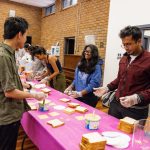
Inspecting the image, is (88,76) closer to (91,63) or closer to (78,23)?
(91,63)

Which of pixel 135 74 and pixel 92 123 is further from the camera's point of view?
pixel 135 74

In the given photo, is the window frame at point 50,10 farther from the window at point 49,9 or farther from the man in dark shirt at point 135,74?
the man in dark shirt at point 135,74

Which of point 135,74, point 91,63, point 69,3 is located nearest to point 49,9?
point 69,3

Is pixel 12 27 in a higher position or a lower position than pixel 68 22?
lower

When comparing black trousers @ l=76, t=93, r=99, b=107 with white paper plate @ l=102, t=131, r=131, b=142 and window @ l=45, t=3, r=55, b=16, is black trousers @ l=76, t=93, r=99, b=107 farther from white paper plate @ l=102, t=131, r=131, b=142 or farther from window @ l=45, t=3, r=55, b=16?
window @ l=45, t=3, r=55, b=16

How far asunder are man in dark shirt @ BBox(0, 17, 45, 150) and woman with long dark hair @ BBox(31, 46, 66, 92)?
173cm

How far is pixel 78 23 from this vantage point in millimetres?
6113

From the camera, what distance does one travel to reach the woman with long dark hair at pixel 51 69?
10.5ft

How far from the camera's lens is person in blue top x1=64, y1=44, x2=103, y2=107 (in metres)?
2.44

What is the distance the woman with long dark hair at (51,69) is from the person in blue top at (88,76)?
858 millimetres

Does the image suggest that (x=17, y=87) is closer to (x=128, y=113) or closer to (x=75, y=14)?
(x=128, y=113)

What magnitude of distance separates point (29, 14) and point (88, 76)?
6.71m

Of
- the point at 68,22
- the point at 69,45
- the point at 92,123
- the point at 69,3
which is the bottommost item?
the point at 92,123

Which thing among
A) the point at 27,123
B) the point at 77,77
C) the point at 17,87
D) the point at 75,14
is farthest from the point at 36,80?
the point at 75,14
